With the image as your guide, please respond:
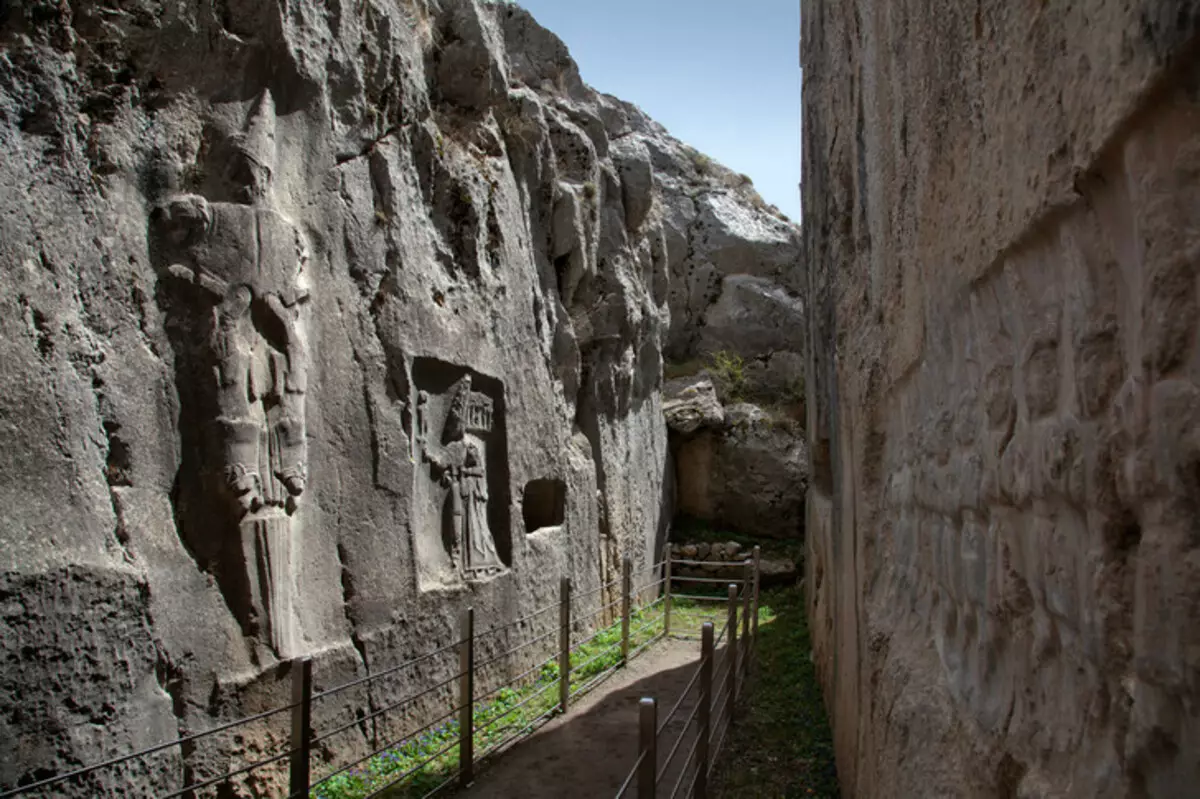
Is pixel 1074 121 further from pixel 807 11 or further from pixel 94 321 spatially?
pixel 807 11

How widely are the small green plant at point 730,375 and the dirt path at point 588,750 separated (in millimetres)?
9050

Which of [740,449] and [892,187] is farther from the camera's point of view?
[740,449]

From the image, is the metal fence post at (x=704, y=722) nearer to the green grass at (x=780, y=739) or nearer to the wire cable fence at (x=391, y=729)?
the green grass at (x=780, y=739)

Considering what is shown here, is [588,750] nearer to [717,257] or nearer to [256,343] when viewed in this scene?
[256,343]

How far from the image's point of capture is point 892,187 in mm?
3314

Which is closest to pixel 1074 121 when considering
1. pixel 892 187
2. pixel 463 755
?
pixel 892 187

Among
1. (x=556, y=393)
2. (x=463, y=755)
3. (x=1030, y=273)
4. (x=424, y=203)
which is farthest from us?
(x=556, y=393)

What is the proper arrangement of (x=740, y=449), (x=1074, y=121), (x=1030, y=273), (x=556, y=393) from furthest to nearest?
1. (x=740, y=449)
2. (x=556, y=393)
3. (x=1030, y=273)
4. (x=1074, y=121)

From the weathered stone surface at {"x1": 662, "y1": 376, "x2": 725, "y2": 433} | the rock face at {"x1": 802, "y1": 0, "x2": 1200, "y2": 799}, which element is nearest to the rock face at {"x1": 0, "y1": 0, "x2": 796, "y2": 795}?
the rock face at {"x1": 802, "y1": 0, "x2": 1200, "y2": 799}

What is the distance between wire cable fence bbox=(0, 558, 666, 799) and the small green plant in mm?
8651

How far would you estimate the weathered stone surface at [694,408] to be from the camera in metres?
15.8

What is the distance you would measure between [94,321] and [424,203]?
11.2 feet

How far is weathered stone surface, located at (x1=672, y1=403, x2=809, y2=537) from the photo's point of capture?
50.4 ft

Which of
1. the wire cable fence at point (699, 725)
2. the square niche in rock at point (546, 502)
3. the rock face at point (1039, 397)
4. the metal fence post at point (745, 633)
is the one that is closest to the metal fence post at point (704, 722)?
the wire cable fence at point (699, 725)
